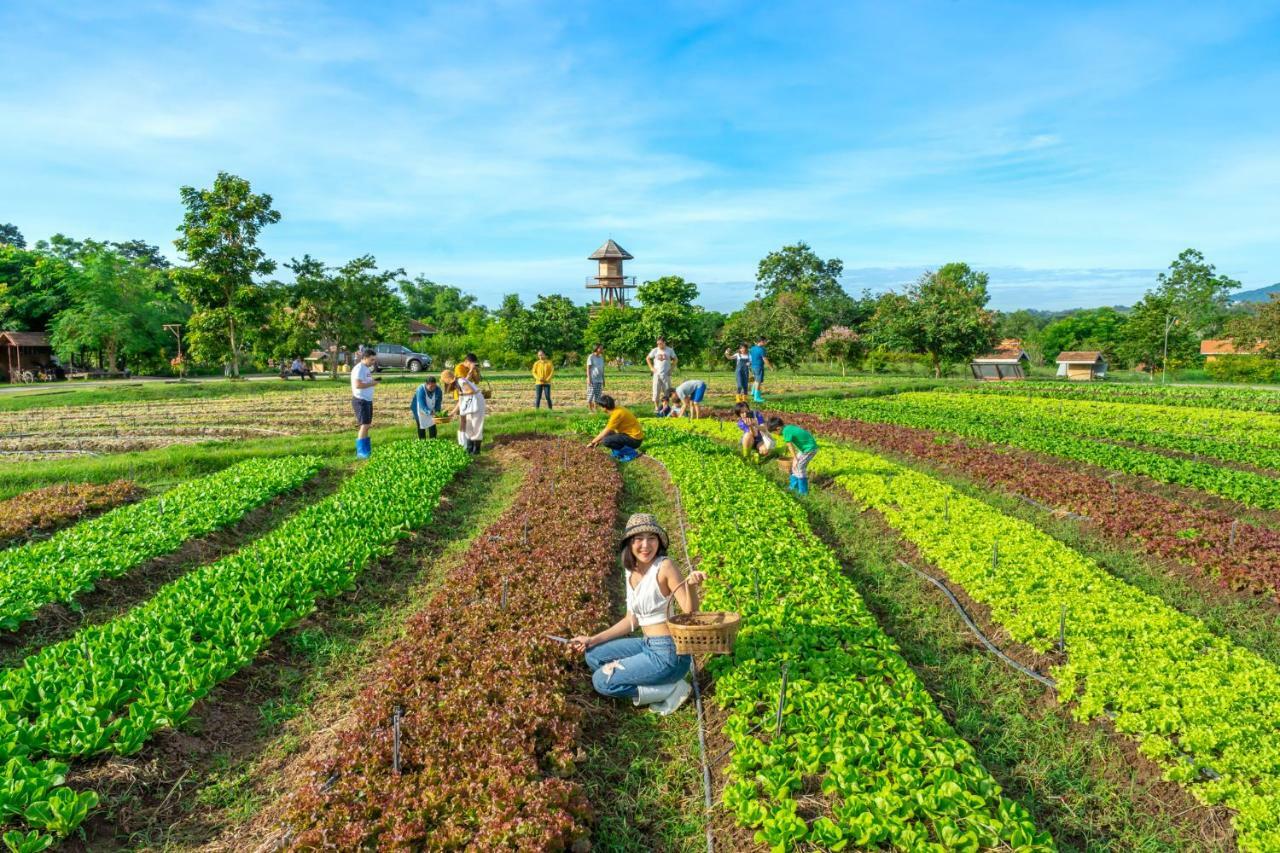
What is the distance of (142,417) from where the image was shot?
23422 mm

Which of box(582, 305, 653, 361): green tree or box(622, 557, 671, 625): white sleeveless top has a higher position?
box(582, 305, 653, 361): green tree

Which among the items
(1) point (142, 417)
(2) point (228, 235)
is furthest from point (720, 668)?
(2) point (228, 235)

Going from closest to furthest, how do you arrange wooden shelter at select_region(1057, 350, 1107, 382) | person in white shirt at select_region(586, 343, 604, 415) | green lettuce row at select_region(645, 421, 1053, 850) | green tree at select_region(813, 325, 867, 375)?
green lettuce row at select_region(645, 421, 1053, 850) → person in white shirt at select_region(586, 343, 604, 415) → green tree at select_region(813, 325, 867, 375) → wooden shelter at select_region(1057, 350, 1107, 382)

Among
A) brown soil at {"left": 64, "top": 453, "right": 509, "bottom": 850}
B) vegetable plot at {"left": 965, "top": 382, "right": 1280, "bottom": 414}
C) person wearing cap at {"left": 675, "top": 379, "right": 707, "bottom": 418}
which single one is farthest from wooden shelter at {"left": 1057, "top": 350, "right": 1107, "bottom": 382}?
brown soil at {"left": 64, "top": 453, "right": 509, "bottom": 850}

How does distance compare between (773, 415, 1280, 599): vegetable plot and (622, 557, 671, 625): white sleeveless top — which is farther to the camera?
(773, 415, 1280, 599): vegetable plot

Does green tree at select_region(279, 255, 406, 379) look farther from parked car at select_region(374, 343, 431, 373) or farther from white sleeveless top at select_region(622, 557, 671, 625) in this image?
white sleeveless top at select_region(622, 557, 671, 625)

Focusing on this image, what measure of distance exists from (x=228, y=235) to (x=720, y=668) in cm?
3595

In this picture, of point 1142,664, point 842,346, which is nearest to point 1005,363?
point 842,346

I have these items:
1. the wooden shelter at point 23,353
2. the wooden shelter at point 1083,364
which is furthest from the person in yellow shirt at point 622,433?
the wooden shelter at point 1083,364

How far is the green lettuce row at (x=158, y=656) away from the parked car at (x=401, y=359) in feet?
137

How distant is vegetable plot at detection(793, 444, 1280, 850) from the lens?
4.85 meters

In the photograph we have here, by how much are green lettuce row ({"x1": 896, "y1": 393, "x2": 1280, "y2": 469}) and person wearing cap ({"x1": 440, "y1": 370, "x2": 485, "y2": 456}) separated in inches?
579

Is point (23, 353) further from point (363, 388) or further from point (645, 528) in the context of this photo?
point (645, 528)

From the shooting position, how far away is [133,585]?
8.77 metres
